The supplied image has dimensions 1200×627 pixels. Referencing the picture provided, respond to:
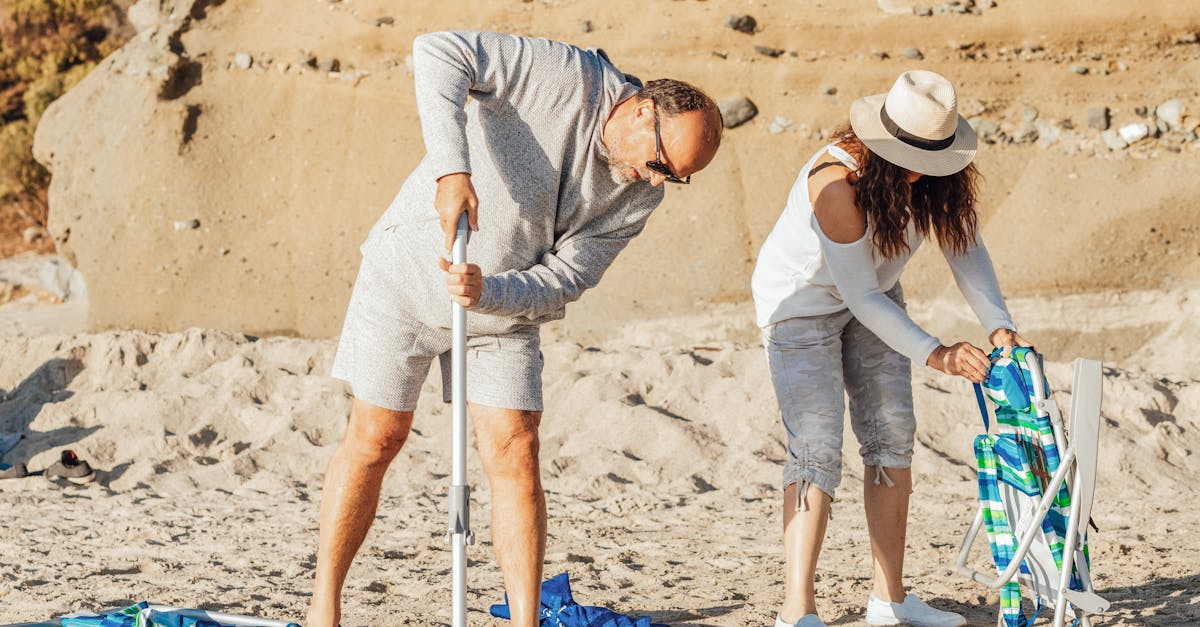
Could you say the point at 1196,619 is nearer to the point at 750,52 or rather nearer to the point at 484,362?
the point at 484,362

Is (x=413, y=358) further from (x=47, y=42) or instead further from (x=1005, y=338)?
(x=47, y=42)

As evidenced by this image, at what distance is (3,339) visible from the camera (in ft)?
25.4

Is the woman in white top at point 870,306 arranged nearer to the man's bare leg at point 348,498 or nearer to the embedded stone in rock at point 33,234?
the man's bare leg at point 348,498

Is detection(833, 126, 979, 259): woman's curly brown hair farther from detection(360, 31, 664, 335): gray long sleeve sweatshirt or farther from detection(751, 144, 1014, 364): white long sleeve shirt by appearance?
detection(360, 31, 664, 335): gray long sleeve sweatshirt

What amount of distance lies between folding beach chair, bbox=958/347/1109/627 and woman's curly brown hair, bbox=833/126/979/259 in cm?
37

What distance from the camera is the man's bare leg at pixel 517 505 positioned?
3123 mm

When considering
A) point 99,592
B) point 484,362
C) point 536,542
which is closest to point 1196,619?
point 536,542

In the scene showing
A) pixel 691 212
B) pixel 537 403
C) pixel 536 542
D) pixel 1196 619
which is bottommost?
pixel 1196 619

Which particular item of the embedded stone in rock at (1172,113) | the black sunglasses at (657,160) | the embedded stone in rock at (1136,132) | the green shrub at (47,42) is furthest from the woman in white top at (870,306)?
the green shrub at (47,42)

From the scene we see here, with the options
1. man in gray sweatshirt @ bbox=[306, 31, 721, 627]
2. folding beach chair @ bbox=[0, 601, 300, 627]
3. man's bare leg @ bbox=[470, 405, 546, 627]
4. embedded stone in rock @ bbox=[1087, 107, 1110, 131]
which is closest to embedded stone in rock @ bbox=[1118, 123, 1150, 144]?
embedded stone in rock @ bbox=[1087, 107, 1110, 131]

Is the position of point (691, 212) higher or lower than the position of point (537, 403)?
higher

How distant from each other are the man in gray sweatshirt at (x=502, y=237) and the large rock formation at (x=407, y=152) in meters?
5.23

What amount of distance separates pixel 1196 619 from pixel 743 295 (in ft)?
16.4

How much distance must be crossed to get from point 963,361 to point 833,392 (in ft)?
1.31
